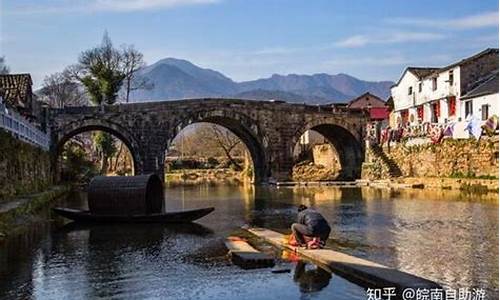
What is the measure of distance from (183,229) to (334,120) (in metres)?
38.8

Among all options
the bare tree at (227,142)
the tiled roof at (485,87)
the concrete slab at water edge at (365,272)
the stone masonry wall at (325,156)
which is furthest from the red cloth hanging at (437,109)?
the concrete slab at water edge at (365,272)

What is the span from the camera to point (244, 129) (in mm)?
57250

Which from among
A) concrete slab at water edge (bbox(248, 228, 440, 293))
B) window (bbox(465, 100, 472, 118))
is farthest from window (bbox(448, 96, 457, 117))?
concrete slab at water edge (bbox(248, 228, 440, 293))

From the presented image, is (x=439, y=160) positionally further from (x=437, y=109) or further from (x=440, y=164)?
(x=437, y=109)

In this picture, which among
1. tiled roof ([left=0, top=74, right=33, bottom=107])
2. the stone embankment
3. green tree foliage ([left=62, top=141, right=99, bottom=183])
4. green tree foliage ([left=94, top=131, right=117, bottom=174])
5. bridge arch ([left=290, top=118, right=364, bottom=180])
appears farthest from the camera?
green tree foliage ([left=94, top=131, right=117, bottom=174])

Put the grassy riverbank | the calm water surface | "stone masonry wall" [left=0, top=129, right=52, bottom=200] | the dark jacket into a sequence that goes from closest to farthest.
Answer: the calm water surface, the dark jacket, the grassy riverbank, "stone masonry wall" [left=0, top=129, right=52, bottom=200]

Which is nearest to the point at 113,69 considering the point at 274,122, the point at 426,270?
the point at 274,122

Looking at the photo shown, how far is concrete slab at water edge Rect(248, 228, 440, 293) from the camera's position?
11.7 meters

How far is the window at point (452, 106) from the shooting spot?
50487 millimetres

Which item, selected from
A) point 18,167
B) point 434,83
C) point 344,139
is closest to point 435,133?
point 434,83

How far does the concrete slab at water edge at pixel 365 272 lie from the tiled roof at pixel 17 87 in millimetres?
29684

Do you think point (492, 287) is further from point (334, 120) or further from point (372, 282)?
point (334, 120)

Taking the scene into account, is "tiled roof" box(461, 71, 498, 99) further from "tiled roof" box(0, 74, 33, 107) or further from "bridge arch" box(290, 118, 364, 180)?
"tiled roof" box(0, 74, 33, 107)

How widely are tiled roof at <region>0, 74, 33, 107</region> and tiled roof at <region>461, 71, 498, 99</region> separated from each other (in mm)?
29059
